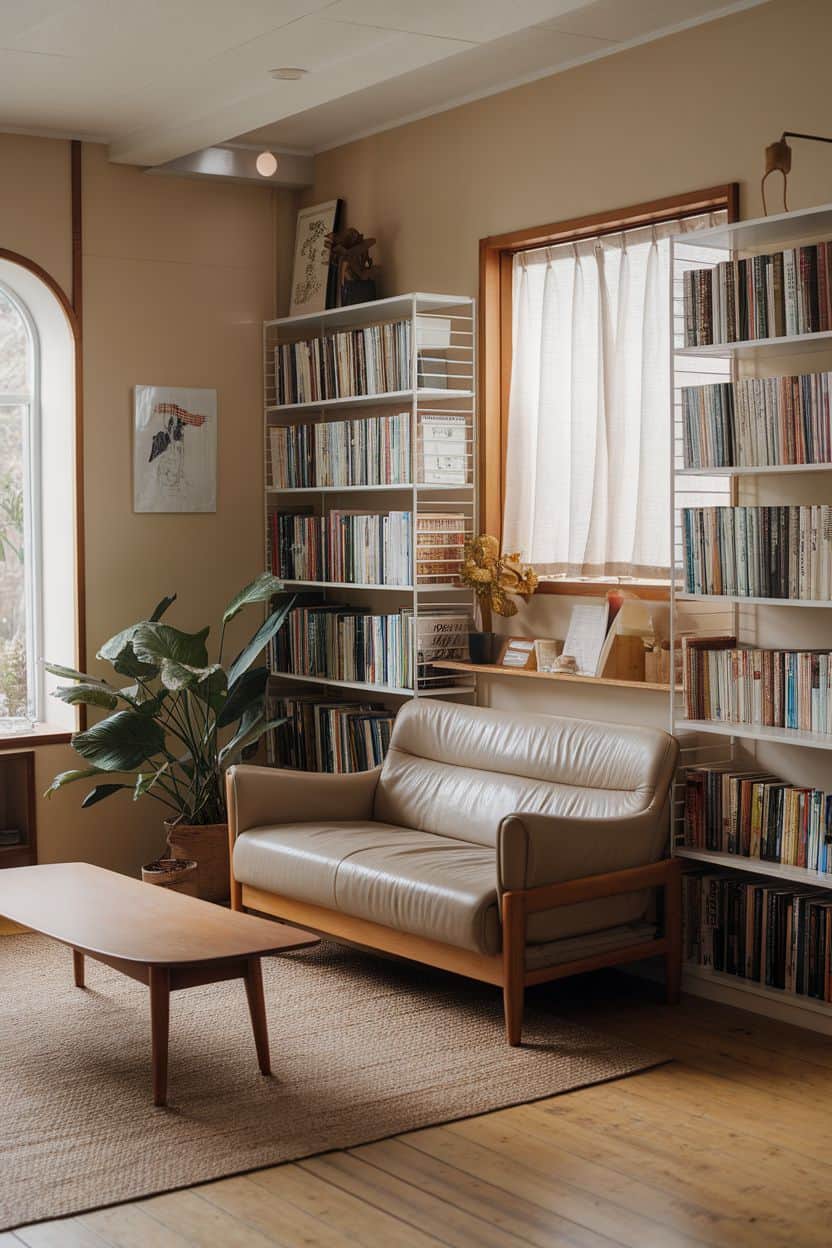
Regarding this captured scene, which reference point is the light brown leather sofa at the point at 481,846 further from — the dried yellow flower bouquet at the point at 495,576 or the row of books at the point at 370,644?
the dried yellow flower bouquet at the point at 495,576

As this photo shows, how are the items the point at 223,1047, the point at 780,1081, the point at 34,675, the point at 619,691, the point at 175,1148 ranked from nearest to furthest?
the point at 175,1148 < the point at 780,1081 < the point at 223,1047 < the point at 619,691 < the point at 34,675

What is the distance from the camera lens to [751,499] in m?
4.57

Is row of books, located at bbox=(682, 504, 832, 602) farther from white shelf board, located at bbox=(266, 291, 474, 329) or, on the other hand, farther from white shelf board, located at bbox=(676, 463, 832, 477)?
white shelf board, located at bbox=(266, 291, 474, 329)

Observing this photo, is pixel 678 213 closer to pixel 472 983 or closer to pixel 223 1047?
pixel 472 983

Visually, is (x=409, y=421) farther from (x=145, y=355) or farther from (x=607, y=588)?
(x=145, y=355)

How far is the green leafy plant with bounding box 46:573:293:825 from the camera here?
5453 mm

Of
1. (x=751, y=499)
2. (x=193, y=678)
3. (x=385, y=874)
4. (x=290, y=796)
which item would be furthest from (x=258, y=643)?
(x=751, y=499)

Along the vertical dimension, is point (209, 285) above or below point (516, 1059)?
above

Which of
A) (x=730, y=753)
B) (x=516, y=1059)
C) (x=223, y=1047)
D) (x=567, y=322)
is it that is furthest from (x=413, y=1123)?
(x=567, y=322)

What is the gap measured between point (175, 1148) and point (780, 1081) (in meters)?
1.58

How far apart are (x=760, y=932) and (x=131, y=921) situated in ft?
6.03

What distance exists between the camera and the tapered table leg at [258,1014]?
12.6ft

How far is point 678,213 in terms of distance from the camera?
15.8 feet

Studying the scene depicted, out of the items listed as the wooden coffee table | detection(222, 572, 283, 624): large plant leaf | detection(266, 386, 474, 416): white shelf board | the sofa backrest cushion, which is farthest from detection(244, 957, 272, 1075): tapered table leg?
detection(266, 386, 474, 416): white shelf board
